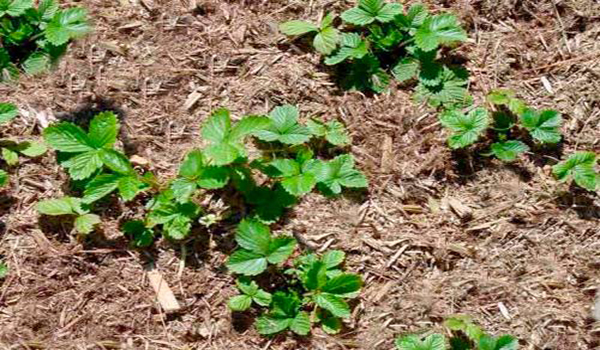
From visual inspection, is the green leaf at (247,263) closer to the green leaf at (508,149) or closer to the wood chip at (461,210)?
the wood chip at (461,210)

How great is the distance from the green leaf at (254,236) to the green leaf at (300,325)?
0.22 metres

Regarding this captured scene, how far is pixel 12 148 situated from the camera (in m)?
3.06

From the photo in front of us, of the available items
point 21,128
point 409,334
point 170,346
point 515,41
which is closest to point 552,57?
point 515,41

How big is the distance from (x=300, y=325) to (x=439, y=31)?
1.11m

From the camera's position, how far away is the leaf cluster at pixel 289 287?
2.87 m

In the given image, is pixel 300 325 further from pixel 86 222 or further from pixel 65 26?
pixel 65 26

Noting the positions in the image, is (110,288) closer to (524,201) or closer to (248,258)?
(248,258)

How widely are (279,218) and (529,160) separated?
878mm

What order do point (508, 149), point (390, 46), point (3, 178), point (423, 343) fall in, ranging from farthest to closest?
point (390, 46), point (508, 149), point (3, 178), point (423, 343)

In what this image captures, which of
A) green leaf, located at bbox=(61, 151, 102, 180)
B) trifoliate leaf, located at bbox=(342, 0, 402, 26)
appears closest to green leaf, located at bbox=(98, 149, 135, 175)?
green leaf, located at bbox=(61, 151, 102, 180)

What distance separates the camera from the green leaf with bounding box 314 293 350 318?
9.36 feet

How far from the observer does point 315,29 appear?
126 inches

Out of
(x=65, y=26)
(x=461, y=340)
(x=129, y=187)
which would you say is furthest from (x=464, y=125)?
(x=65, y=26)

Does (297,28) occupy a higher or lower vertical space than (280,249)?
higher
